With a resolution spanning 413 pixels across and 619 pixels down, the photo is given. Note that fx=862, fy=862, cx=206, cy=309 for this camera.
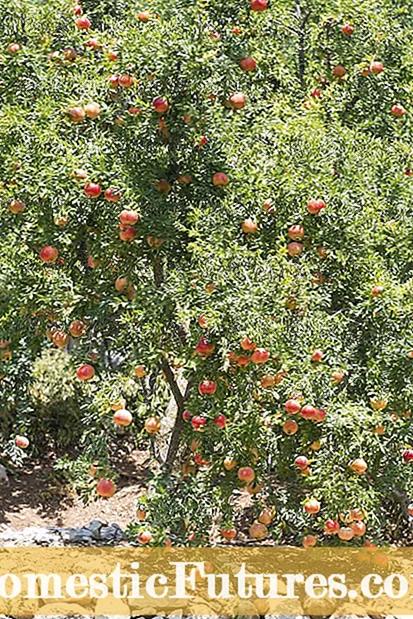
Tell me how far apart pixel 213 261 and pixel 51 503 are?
3849mm

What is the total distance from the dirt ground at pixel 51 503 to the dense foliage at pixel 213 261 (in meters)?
2.22

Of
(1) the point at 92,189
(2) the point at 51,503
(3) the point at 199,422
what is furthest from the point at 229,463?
(2) the point at 51,503

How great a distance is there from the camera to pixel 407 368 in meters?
4.64

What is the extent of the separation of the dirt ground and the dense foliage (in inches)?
87.2

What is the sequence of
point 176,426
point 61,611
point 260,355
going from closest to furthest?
point 260,355 → point 61,611 → point 176,426

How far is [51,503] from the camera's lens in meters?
7.31

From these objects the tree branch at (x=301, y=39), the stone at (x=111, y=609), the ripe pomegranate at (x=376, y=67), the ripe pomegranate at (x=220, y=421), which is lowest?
the stone at (x=111, y=609)

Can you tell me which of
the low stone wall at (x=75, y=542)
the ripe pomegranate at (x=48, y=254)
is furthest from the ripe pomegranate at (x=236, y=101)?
the low stone wall at (x=75, y=542)

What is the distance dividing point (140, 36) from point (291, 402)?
81.0 inches

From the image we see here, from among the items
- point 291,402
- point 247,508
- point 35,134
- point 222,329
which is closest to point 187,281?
point 222,329

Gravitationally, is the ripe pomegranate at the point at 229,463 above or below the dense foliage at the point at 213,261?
below

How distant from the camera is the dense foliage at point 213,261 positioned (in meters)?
4.37

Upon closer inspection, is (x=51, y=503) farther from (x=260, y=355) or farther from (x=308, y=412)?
(x=260, y=355)

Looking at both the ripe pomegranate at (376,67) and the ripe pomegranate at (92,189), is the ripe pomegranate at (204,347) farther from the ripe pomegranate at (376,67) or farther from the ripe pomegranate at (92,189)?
the ripe pomegranate at (376,67)
